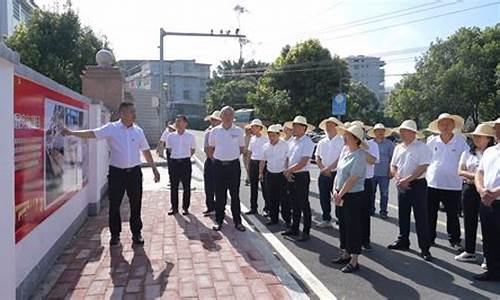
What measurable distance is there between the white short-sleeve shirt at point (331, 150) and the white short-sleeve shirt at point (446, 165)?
1449mm

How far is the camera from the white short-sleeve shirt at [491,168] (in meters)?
5.61

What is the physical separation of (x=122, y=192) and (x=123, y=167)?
34 centimetres

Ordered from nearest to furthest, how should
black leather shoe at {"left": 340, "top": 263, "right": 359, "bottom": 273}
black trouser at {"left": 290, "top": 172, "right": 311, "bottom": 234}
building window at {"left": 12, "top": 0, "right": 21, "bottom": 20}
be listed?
1. black leather shoe at {"left": 340, "top": 263, "right": 359, "bottom": 273}
2. black trouser at {"left": 290, "top": 172, "right": 311, "bottom": 234}
3. building window at {"left": 12, "top": 0, "right": 21, "bottom": 20}

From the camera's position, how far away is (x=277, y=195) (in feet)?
27.8

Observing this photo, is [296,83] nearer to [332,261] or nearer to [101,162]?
[101,162]

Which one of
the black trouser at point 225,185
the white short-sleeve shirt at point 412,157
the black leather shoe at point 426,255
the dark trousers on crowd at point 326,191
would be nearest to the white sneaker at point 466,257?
the black leather shoe at point 426,255

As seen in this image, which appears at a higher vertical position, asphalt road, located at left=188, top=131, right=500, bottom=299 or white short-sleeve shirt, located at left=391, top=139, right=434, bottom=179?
white short-sleeve shirt, located at left=391, top=139, right=434, bottom=179

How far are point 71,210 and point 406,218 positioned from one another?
15.3 ft

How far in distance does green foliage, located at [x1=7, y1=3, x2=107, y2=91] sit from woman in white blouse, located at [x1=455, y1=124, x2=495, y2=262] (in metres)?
18.8

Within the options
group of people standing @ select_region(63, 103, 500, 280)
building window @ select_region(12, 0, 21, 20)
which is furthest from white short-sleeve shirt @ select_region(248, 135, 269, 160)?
building window @ select_region(12, 0, 21, 20)

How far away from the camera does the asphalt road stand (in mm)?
5277

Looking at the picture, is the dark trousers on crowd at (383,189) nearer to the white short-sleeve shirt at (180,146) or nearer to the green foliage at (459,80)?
the white short-sleeve shirt at (180,146)

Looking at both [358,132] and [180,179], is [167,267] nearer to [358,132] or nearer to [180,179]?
[358,132]

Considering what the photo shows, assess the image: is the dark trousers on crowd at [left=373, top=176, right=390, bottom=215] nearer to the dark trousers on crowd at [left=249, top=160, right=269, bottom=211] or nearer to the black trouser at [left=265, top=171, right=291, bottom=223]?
the black trouser at [left=265, top=171, right=291, bottom=223]
